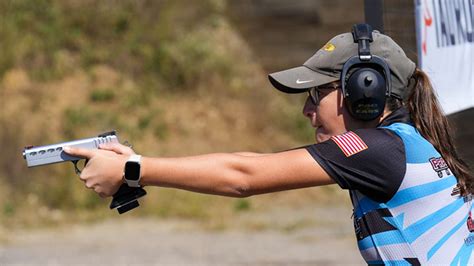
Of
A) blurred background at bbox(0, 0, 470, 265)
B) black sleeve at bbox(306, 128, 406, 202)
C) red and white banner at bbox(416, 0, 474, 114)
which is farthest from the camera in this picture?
blurred background at bbox(0, 0, 470, 265)

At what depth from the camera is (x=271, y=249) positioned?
10492 mm

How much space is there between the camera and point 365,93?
10.1ft

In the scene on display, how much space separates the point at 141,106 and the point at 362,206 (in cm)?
1223

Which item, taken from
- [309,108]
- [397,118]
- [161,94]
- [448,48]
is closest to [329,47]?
[309,108]

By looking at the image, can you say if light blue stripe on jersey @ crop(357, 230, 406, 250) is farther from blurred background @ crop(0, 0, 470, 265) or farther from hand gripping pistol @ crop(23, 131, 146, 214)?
blurred background @ crop(0, 0, 470, 265)

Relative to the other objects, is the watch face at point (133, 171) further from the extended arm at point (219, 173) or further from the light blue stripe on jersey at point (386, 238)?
the light blue stripe on jersey at point (386, 238)

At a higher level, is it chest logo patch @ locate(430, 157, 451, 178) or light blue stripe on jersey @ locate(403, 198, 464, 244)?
chest logo patch @ locate(430, 157, 451, 178)

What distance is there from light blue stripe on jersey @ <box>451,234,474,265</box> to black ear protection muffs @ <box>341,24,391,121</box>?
0.50 m

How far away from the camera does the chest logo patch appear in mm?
3053

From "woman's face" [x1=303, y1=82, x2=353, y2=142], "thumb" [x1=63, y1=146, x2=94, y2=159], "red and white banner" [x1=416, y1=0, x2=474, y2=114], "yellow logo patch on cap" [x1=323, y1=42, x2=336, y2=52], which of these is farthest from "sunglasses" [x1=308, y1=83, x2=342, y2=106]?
"red and white banner" [x1=416, y1=0, x2=474, y2=114]

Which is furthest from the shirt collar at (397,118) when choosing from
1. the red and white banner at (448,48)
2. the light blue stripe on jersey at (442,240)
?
the red and white banner at (448,48)

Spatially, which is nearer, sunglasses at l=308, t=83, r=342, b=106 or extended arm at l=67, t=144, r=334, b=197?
extended arm at l=67, t=144, r=334, b=197

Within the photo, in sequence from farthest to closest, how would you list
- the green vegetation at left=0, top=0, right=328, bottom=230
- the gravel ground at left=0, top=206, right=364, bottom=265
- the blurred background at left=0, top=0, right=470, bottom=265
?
the green vegetation at left=0, top=0, right=328, bottom=230
the blurred background at left=0, top=0, right=470, bottom=265
the gravel ground at left=0, top=206, right=364, bottom=265

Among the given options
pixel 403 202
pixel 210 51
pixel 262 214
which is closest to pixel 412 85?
pixel 403 202
